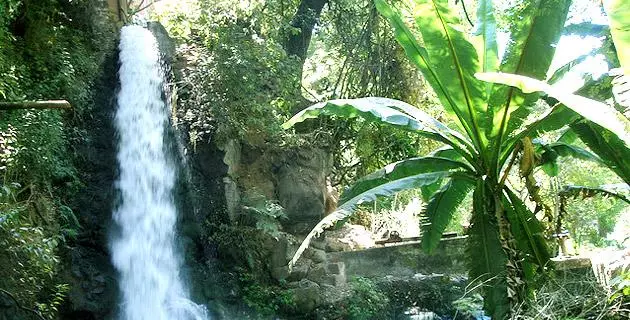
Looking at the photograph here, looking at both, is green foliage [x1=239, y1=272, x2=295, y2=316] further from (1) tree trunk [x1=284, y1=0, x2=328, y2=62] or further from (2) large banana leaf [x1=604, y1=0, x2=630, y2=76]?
(2) large banana leaf [x1=604, y1=0, x2=630, y2=76]

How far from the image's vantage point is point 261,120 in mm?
8672

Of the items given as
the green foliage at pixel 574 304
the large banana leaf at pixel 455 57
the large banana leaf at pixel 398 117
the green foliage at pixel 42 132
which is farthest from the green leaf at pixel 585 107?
the green foliage at pixel 42 132

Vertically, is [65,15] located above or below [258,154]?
above

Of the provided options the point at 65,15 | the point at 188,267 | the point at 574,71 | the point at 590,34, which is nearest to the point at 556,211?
the point at 574,71

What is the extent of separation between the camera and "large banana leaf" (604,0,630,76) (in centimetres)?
296

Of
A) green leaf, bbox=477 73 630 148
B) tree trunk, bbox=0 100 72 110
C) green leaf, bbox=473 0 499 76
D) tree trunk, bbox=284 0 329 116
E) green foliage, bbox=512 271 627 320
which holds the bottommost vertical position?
green foliage, bbox=512 271 627 320

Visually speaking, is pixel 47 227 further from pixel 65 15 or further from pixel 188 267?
pixel 65 15

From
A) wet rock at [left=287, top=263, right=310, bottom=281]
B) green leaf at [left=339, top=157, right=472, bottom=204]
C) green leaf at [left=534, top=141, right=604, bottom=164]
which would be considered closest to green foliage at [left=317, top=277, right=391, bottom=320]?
wet rock at [left=287, top=263, right=310, bottom=281]

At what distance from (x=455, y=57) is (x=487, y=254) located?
1523mm

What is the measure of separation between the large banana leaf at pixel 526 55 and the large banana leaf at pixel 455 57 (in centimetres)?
12

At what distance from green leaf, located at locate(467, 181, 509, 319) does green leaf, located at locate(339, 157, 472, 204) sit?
0.50m

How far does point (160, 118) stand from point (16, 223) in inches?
154

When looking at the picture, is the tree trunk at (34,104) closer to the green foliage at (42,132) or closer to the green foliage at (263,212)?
the green foliage at (42,132)

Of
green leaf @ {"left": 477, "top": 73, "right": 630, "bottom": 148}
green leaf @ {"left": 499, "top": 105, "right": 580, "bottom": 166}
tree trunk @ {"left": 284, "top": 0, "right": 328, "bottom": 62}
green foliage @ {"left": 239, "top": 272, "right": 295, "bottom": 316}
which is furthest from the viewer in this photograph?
tree trunk @ {"left": 284, "top": 0, "right": 328, "bottom": 62}
